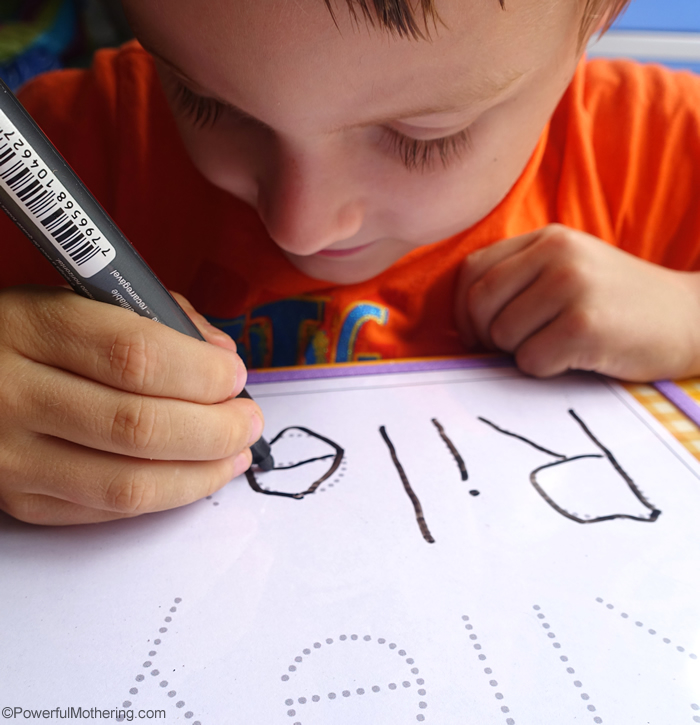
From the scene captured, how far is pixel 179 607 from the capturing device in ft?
0.75

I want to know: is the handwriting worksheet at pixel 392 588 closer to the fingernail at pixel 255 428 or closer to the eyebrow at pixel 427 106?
the fingernail at pixel 255 428

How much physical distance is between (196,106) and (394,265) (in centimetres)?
21

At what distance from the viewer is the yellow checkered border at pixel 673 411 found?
32 centimetres

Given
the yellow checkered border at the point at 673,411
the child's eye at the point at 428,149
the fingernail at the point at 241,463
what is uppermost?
the child's eye at the point at 428,149

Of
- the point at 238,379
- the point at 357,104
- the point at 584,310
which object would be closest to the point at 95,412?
the point at 238,379

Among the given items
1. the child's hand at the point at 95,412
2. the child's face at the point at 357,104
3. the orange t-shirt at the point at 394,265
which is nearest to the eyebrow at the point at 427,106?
the child's face at the point at 357,104

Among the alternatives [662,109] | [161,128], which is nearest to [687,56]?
[662,109]

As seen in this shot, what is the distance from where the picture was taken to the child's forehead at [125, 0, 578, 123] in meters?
0.23

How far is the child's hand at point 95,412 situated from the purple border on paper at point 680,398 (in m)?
0.24

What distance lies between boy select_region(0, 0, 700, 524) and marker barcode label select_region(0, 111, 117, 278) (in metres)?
0.02

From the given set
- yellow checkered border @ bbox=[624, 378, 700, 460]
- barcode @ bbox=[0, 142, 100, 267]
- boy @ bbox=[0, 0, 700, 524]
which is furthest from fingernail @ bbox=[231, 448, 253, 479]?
yellow checkered border @ bbox=[624, 378, 700, 460]

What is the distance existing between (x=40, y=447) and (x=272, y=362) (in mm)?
250

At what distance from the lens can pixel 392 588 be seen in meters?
0.24

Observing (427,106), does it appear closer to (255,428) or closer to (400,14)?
(400,14)
